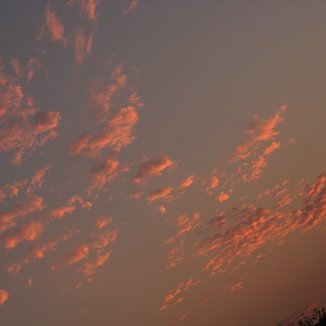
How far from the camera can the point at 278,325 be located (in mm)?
117250

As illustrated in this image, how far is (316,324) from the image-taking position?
104875 millimetres

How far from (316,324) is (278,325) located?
13.1m

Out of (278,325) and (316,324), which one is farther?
(278,325)
